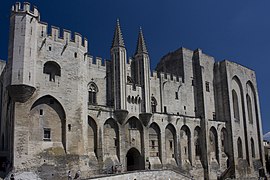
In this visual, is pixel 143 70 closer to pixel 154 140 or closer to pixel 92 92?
pixel 92 92

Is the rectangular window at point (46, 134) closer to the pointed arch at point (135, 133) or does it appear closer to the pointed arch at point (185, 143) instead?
the pointed arch at point (135, 133)

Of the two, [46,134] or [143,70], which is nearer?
[46,134]

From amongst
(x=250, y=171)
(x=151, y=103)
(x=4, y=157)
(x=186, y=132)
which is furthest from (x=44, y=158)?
(x=250, y=171)

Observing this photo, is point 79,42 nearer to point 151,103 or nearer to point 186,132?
point 151,103

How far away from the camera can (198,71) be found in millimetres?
44656

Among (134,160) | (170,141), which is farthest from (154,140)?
(134,160)

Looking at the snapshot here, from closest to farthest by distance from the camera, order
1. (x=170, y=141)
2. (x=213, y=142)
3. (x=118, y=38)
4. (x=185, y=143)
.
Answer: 1. (x=118, y=38)
2. (x=170, y=141)
3. (x=185, y=143)
4. (x=213, y=142)

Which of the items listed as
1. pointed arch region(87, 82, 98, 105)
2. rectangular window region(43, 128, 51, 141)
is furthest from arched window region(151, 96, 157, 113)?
rectangular window region(43, 128, 51, 141)

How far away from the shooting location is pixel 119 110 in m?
32.3

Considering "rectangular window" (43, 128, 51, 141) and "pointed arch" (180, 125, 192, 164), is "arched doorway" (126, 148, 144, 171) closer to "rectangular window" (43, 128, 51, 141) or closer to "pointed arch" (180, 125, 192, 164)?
"pointed arch" (180, 125, 192, 164)

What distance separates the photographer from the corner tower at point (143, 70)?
35.5 meters

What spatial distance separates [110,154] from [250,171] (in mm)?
25388

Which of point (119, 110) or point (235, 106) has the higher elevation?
point (235, 106)

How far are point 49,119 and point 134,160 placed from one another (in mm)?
13330
